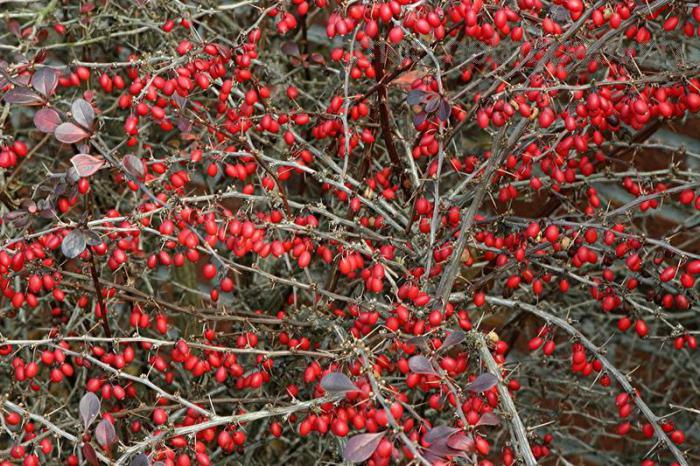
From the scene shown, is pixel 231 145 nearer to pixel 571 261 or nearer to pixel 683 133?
pixel 571 261

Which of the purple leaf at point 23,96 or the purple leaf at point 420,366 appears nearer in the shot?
the purple leaf at point 420,366

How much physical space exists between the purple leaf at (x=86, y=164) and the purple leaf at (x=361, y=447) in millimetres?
567

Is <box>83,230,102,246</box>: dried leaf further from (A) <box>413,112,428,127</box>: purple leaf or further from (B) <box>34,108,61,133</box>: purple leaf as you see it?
(A) <box>413,112,428,127</box>: purple leaf

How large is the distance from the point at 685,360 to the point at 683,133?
1.96 ft

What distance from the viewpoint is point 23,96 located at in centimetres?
146

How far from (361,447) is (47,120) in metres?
0.69

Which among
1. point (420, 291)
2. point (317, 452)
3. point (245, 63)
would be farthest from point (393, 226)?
A: point (317, 452)

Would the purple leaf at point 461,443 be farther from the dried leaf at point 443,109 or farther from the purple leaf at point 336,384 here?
the dried leaf at point 443,109

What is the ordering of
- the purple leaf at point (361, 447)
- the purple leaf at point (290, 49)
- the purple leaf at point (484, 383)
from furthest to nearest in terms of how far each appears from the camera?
the purple leaf at point (290, 49) < the purple leaf at point (484, 383) < the purple leaf at point (361, 447)

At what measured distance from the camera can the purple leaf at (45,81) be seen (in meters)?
1.46

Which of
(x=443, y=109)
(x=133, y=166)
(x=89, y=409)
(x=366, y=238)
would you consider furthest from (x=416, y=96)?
(x=89, y=409)

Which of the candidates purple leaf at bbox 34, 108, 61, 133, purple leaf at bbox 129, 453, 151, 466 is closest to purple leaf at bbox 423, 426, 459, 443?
purple leaf at bbox 129, 453, 151, 466

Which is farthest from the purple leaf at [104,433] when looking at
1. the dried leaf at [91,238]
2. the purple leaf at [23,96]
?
the purple leaf at [23,96]

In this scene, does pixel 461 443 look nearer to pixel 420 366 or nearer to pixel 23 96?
pixel 420 366
